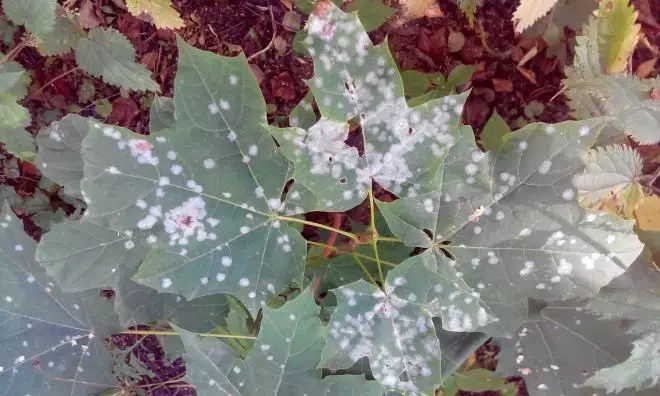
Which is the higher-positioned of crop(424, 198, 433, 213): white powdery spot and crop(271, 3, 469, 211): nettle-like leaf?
crop(271, 3, 469, 211): nettle-like leaf

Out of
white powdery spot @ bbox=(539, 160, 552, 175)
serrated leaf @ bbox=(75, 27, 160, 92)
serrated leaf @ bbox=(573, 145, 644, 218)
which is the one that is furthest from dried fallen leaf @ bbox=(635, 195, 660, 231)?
Answer: serrated leaf @ bbox=(75, 27, 160, 92)

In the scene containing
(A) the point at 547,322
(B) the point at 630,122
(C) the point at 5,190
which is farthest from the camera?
(C) the point at 5,190

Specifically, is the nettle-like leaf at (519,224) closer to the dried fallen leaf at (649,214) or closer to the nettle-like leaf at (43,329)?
the dried fallen leaf at (649,214)

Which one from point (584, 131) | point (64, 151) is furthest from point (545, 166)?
point (64, 151)

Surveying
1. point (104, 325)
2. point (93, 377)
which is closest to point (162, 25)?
point (104, 325)

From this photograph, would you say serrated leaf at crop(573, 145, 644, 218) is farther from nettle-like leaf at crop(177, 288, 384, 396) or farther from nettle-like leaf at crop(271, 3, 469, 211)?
nettle-like leaf at crop(177, 288, 384, 396)

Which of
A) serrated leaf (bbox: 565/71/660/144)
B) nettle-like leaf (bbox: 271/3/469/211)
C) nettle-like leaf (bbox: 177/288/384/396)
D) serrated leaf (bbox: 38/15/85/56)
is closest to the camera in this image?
nettle-like leaf (bbox: 271/3/469/211)

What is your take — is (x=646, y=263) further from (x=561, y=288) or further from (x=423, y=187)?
(x=423, y=187)
